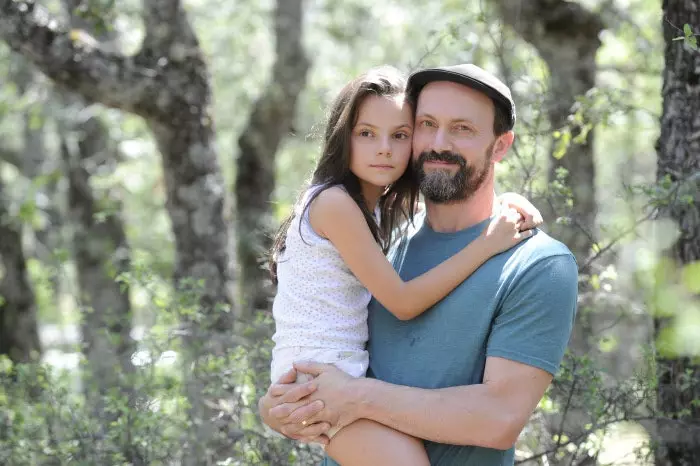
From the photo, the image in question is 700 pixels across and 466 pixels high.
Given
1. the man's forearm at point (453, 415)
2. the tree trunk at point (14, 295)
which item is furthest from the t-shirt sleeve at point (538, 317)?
the tree trunk at point (14, 295)

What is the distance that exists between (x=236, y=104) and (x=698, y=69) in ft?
43.1

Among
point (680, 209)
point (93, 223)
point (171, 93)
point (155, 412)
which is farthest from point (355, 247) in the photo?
point (93, 223)

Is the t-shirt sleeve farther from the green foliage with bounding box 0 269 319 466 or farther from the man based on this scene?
the green foliage with bounding box 0 269 319 466

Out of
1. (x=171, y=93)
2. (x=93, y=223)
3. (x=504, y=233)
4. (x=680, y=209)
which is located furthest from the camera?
(x=93, y=223)

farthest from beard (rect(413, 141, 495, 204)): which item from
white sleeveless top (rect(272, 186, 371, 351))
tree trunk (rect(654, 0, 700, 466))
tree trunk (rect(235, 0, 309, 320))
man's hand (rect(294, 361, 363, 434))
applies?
tree trunk (rect(235, 0, 309, 320))

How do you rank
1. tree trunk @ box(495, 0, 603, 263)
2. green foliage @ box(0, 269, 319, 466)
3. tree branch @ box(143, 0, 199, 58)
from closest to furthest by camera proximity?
green foliage @ box(0, 269, 319, 466), tree branch @ box(143, 0, 199, 58), tree trunk @ box(495, 0, 603, 263)

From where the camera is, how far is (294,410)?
10.8ft

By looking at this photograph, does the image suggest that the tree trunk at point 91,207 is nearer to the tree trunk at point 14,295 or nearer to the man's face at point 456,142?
the tree trunk at point 14,295

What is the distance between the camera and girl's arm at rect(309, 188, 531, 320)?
3197 millimetres

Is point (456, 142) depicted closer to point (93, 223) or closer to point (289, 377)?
point (289, 377)

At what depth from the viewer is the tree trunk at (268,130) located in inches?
419

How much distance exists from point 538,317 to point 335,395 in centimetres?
72

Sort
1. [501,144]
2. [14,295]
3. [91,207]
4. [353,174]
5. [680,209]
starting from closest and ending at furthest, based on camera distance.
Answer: [501,144], [353,174], [680,209], [91,207], [14,295]

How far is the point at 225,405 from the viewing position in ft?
16.5
